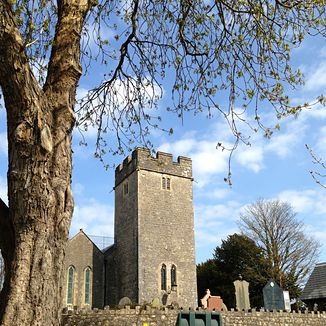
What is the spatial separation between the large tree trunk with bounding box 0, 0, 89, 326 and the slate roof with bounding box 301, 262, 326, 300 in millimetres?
21768

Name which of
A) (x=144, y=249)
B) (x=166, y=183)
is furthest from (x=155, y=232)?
(x=166, y=183)

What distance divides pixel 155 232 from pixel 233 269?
888cm

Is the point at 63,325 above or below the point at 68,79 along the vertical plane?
below

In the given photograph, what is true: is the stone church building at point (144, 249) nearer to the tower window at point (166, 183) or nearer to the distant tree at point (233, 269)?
the tower window at point (166, 183)

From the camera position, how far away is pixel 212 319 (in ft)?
14.8

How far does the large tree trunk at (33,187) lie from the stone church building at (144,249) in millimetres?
23214

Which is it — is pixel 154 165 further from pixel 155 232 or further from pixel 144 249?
pixel 144 249

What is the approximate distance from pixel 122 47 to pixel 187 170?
24013mm

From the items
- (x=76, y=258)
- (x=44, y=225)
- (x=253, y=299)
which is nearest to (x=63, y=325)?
(x=44, y=225)

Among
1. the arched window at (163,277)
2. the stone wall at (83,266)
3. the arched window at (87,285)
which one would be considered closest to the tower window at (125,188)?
the stone wall at (83,266)

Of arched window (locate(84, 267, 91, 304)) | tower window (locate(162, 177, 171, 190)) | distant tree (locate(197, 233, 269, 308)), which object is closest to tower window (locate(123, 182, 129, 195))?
tower window (locate(162, 177, 171, 190))

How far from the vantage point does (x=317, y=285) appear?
78.0 ft

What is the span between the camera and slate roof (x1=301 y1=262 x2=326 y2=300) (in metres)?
23.2

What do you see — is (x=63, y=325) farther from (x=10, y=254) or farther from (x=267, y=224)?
(x=267, y=224)
